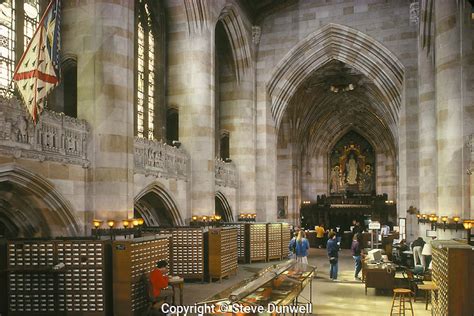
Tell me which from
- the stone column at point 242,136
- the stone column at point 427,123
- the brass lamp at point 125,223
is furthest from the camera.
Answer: the stone column at point 242,136

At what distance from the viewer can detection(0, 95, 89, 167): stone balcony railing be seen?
1136 centimetres

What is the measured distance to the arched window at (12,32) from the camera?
46.9ft

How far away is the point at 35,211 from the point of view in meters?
13.6

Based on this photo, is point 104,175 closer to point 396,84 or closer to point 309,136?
point 396,84

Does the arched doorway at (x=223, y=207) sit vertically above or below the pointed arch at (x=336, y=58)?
below

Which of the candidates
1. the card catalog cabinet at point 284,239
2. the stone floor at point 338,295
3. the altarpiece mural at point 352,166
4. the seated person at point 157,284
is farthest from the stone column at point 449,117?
the altarpiece mural at point 352,166

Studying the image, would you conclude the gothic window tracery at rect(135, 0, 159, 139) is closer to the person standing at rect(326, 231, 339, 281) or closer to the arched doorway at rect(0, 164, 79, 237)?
the arched doorway at rect(0, 164, 79, 237)

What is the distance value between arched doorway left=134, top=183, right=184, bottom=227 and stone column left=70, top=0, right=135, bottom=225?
4.50 meters

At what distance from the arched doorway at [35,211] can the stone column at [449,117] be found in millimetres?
10880

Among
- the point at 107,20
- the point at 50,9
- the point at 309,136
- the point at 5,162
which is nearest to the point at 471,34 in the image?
the point at 107,20

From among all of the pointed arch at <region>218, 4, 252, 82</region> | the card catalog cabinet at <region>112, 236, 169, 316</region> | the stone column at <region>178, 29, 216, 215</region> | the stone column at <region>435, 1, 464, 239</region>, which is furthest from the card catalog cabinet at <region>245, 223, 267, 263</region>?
the card catalog cabinet at <region>112, 236, 169, 316</region>

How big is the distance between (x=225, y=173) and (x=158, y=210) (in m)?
5.54

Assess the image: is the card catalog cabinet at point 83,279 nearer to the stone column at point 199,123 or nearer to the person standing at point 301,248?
the person standing at point 301,248

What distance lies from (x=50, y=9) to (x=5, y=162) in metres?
3.31
